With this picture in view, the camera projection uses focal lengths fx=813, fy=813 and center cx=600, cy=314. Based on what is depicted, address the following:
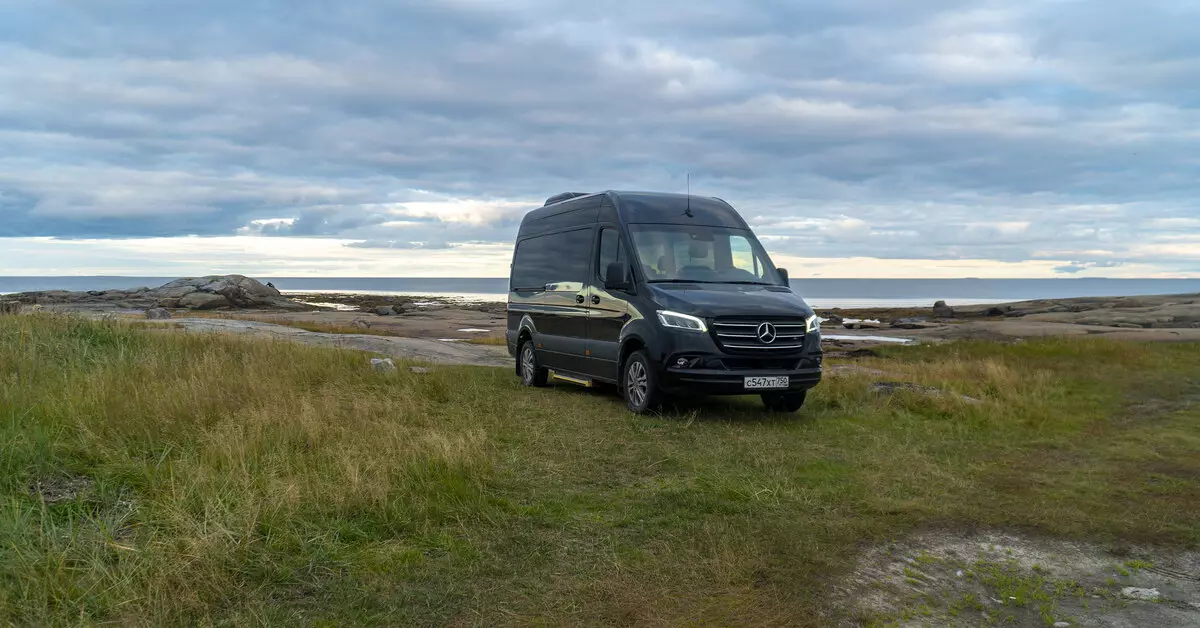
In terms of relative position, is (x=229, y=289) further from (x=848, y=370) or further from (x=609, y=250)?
(x=609, y=250)

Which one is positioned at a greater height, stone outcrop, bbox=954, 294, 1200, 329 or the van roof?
the van roof

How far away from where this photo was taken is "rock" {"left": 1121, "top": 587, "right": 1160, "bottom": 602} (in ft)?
14.2

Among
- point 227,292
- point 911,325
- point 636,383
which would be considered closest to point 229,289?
point 227,292

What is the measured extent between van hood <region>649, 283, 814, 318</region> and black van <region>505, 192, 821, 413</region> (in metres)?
0.02

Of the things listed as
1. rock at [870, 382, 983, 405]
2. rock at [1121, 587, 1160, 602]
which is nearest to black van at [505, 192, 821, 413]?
rock at [870, 382, 983, 405]

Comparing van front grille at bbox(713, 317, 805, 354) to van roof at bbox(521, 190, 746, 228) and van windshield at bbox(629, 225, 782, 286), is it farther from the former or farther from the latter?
van roof at bbox(521, 190, 746, 228)

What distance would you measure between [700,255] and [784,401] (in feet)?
7.28

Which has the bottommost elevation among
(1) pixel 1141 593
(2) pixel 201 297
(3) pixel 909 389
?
(1) pixel 1141 593

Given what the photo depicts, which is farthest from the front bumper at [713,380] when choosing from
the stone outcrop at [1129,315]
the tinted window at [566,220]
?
the stone outcrop at [1129,315]

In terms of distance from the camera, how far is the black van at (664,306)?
948cm

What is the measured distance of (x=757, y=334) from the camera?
375 inches

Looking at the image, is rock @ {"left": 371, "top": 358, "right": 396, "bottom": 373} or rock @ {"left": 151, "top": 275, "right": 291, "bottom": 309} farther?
rock @ {"left": 151, "top": 275, "right": 291, "bottom": 309}

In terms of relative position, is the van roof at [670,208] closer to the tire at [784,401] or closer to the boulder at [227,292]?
the tire at [784,401]

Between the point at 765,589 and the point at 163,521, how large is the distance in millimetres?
3421
